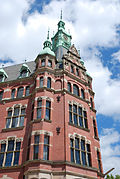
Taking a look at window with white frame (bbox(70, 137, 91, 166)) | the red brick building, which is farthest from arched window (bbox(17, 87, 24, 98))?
window with white frame (bbox(70, 137, 91, 166))

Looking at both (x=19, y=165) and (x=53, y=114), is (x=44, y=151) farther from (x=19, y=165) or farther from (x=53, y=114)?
(x=53, y=114)

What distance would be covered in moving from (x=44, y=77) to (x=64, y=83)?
2999 millimetres

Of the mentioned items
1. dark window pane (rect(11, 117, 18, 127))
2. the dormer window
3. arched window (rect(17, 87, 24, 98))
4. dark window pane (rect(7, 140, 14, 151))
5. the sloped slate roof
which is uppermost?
the sloped slate roof

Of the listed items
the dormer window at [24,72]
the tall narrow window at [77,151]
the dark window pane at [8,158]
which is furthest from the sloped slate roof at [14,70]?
the tall narrow window at [77,151]

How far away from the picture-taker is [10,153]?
23.5 meters

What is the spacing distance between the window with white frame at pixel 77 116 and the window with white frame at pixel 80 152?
93.5 inches

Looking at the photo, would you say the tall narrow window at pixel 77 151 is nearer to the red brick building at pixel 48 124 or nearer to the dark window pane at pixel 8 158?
the red brick building at pixel 48 124

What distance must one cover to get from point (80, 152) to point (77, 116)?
16.3 ft

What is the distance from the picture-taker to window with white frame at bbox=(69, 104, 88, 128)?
25744 mm

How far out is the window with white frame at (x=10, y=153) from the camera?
22.9 meters

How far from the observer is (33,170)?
65.4 ft

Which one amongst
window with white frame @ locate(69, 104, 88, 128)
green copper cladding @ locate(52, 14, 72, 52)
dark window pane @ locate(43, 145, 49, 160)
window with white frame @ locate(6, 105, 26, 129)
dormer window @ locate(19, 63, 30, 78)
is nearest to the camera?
dark window pane @ locate(43, 145, 49, 160)

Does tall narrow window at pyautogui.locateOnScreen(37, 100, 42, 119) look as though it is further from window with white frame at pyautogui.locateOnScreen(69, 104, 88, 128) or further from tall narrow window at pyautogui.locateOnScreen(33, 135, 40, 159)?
window with white frame at pyautogui.locateOnScreen(69, 104, 88, 128)

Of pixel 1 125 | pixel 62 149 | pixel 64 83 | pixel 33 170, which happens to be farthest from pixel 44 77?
pixel 33 170
